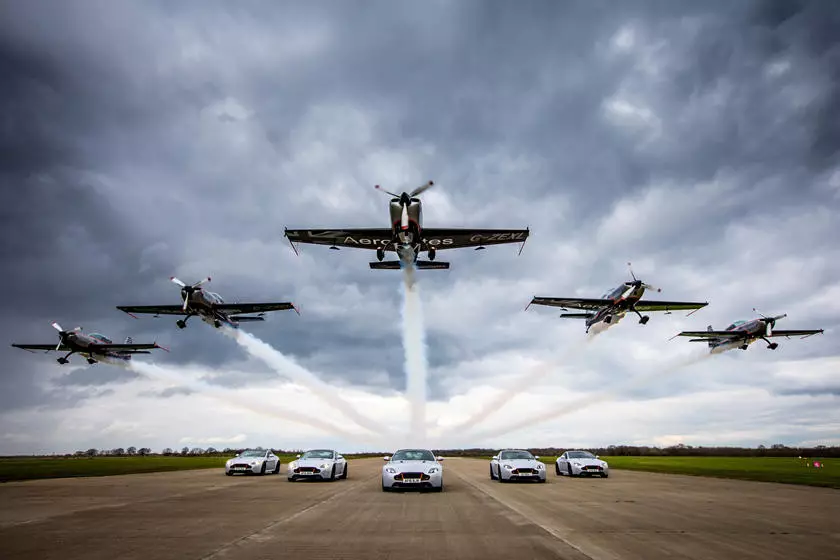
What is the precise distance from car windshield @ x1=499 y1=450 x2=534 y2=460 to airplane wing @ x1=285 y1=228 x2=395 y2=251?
39.3 ft

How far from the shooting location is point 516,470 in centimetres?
2141

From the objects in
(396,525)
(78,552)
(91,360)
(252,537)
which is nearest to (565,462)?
(396,525)

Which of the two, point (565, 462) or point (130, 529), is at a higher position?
point (565, 462)

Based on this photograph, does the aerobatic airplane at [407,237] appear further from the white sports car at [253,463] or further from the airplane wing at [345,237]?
the white sports car at [253,463]

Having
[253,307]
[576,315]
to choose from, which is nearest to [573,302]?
[576,315]

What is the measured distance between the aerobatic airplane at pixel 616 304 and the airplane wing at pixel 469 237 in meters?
11.9

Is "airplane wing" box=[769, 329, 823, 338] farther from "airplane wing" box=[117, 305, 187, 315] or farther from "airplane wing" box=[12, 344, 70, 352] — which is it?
"airplane wing" box=[12, 344, 70, 352]

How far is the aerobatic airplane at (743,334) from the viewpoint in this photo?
4569 centimetres

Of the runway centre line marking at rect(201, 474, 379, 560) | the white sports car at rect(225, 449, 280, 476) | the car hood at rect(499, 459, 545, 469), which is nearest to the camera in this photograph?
the runway centre line marking at rect(201, 474, 379, 560)

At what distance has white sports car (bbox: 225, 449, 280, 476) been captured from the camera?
2702cm

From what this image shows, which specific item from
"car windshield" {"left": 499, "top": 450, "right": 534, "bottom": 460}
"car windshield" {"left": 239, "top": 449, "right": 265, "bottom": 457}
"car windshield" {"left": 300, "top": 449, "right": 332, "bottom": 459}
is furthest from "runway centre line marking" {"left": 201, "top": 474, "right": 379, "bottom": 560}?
"car windshield" {"left": 239, "top": 449, "right": 265, "bottom": 457}

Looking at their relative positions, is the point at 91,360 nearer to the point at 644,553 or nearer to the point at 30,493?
the point at 30,493

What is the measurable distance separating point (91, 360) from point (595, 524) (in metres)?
53.1

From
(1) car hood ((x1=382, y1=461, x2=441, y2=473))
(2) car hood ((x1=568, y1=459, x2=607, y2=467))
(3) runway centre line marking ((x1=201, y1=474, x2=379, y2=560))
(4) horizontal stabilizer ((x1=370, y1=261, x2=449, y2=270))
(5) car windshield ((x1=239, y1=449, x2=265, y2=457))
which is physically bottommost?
(3) runway centre line marking ((x1=201, y1=474, x2=379, y2=560))
